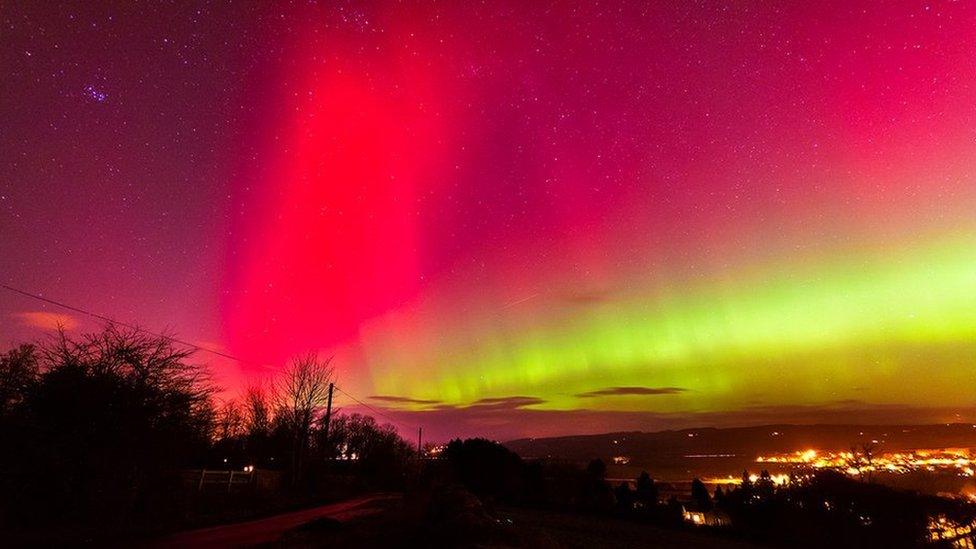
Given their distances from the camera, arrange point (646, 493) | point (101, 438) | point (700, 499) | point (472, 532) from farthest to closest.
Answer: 1. point (646, 493)
2. point (700, 499)
3. point (101, 438)
4. point (472, 532)

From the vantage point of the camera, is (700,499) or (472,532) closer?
(472,532)

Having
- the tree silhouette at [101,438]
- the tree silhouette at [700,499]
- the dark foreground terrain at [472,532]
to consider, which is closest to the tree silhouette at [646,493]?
the tree silhouette at [700,499]

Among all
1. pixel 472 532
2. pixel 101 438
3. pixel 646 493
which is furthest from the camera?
pixel 646 493

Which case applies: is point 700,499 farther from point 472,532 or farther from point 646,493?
point 472,532

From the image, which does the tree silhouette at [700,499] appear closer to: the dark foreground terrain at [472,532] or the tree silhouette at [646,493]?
the tree silhouette at [646,493]

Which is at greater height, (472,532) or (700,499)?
(472,532)

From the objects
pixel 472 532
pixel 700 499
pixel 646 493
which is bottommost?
pixel 700 499

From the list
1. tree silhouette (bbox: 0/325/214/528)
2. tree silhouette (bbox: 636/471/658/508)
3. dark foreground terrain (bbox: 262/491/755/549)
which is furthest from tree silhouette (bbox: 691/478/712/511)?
tree silhouette (bbox: 0/325/214/528)

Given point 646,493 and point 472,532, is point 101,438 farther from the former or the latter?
point 646,493

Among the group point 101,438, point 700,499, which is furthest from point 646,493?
point 101,438

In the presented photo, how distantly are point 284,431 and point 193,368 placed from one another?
97.9 ft

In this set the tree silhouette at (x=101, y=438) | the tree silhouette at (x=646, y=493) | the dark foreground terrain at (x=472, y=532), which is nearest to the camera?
the dark foreground terrain at (x=472, y=532)

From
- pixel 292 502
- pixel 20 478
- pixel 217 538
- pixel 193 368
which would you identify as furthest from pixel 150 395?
pixel 292 502

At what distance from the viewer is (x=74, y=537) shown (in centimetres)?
1552
